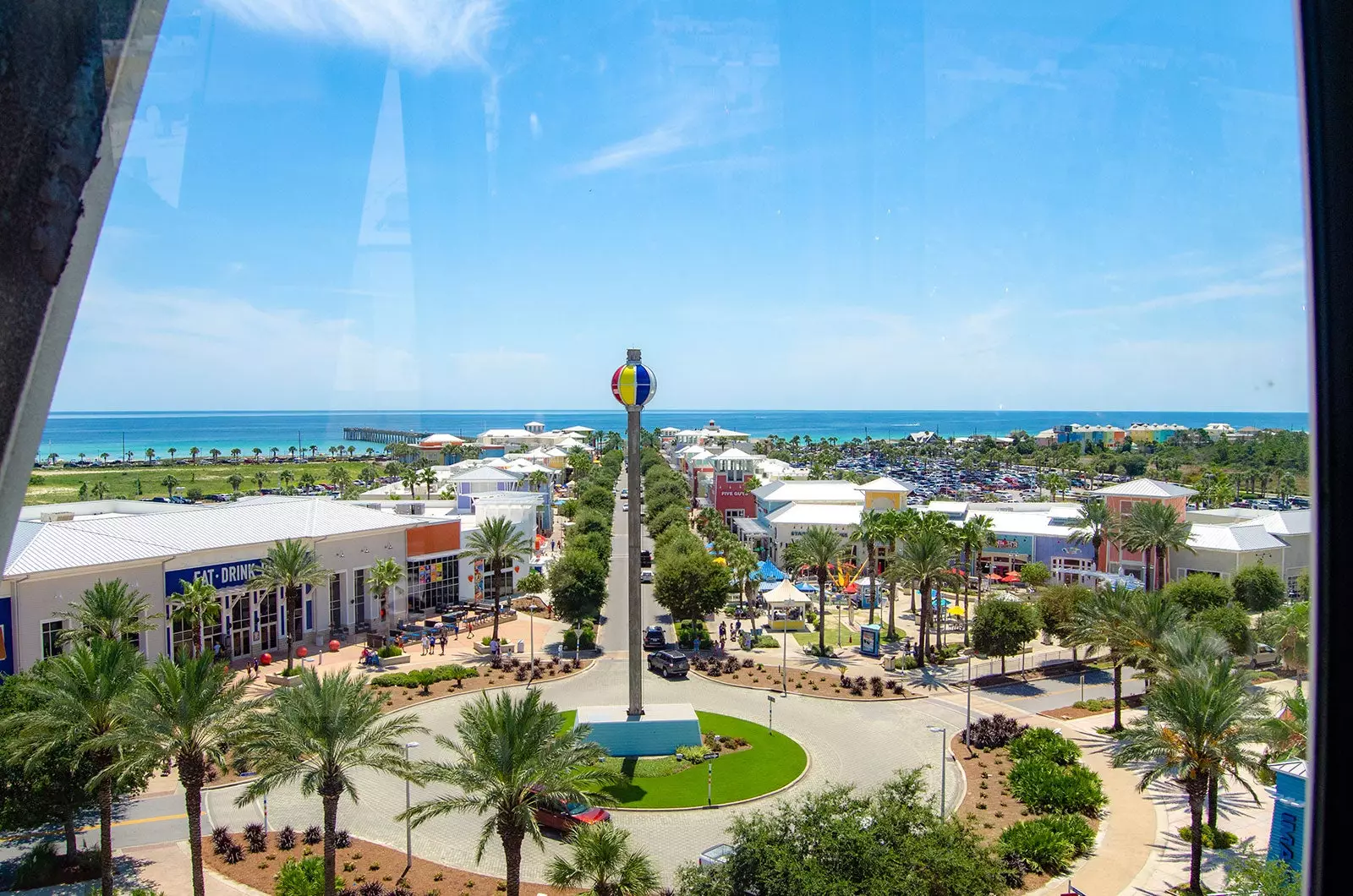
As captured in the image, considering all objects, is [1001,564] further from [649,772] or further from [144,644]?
[144,644]

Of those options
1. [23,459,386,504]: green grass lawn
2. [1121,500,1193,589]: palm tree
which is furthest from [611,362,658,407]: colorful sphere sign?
[23,459,386,504]: green grass lawn

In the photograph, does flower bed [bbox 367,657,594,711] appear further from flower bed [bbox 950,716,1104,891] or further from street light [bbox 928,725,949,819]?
flower bed [bbox 950,716,1104,891]

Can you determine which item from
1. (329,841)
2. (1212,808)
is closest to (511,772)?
(329,841)

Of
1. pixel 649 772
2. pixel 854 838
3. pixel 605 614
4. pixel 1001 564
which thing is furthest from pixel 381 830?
pixel 1001 564

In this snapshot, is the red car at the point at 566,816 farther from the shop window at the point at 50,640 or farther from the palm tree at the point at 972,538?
the palm tree at the point at 972,538

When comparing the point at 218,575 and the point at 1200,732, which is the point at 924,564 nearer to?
the point at 1200,732

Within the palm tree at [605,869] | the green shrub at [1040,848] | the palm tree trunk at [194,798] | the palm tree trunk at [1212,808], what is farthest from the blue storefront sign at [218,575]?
the palm tree trunk at [1212,808]
